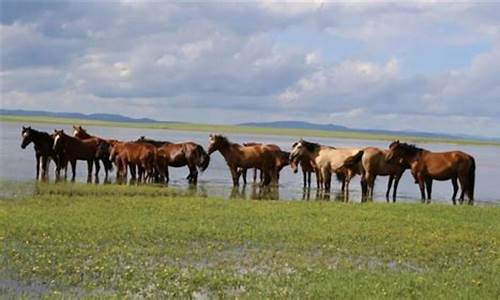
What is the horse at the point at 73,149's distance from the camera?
2941cm

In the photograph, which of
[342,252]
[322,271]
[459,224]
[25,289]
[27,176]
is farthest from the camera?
[27,176]

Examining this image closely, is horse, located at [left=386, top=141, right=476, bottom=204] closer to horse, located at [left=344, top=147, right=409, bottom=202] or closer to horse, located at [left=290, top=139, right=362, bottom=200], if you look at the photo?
horse, located at [left=344, top=147, right=409, bottom=202]

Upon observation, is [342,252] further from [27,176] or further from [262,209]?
[27,176]

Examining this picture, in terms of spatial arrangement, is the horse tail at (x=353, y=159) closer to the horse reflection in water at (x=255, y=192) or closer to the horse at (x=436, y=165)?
the horse at (x=436, y=165)

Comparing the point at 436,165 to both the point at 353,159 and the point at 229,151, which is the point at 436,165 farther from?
the point at 229,151

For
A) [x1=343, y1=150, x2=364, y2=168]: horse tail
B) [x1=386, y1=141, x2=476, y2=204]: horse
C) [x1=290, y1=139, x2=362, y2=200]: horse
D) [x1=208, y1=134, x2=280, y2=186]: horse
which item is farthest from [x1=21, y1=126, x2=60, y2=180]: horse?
[x1=386, y1=141, x2=476, y2=204]: horse

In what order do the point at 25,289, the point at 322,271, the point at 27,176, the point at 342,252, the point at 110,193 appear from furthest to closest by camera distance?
the point at 27,176 → the point at 110,193 → the point at 342,252 → the point at 322,271 → the point at 25,289

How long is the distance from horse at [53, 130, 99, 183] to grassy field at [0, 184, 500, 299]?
8869 millimetres

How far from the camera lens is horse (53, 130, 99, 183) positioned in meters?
29.4

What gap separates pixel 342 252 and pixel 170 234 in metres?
3.52

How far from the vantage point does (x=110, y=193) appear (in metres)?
22.6

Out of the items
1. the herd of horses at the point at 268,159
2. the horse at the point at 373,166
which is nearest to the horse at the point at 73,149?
the herd of horses at the point at 268,159

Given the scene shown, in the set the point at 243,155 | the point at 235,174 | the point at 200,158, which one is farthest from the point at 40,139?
the point at 243,155

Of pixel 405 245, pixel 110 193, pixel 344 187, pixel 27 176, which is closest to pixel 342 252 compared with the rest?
pixel 405 245
